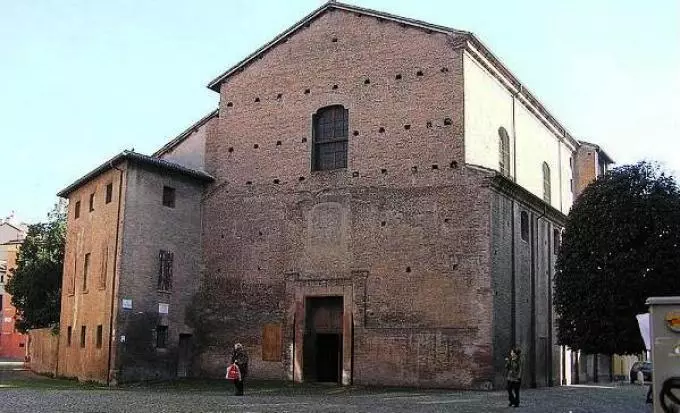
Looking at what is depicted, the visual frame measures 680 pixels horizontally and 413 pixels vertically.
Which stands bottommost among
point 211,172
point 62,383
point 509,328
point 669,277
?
point 62,383

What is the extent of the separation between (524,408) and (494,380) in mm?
5075

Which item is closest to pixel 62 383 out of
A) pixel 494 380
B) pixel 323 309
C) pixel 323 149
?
pixel 323 309

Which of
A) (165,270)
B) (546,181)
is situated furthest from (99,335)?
(546,181)

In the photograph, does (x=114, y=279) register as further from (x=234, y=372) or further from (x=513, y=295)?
(x=513, y=295)

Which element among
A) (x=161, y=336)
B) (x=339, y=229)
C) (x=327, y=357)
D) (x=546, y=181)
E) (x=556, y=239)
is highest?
(x=546, y=181)

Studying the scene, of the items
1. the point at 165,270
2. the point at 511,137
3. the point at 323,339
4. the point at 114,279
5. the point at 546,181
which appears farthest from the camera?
the point at 546,181

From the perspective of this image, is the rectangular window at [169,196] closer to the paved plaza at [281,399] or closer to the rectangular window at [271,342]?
the rectangular window at [271,342]

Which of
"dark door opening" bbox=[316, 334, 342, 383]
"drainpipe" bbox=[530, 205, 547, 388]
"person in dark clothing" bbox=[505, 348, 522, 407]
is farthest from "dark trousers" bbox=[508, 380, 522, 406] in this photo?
"drainpipe" bbox=[530, 205, 547, 388]

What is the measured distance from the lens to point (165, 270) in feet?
90.4

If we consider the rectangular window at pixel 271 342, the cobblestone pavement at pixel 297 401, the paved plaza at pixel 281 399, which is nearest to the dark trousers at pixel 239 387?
the paved plaza at pixel 281 399

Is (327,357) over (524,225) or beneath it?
beneath

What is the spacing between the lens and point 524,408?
18.7m

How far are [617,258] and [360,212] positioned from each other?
27.1 feet

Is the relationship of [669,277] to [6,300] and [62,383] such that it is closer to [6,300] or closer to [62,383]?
[62,383]
